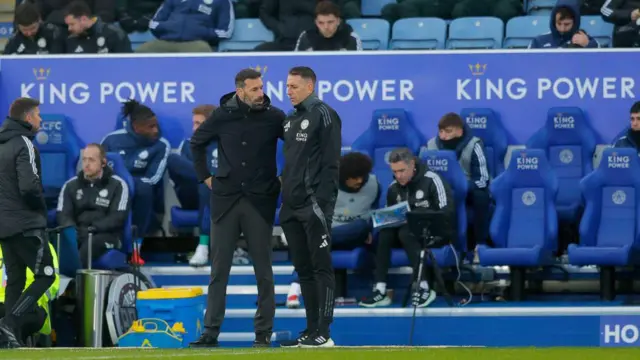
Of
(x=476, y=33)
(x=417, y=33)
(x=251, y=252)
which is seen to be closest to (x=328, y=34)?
(x=417, y=33)

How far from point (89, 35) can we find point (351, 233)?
3959mm

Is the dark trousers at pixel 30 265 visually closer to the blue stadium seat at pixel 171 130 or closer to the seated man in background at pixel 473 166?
the blue stadium seat at pixel 171 130

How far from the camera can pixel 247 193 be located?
10391 millimetres

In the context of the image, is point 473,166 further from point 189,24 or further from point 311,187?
point 311,187

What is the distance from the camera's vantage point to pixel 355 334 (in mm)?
Result: 12867

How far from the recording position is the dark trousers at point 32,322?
452 inches

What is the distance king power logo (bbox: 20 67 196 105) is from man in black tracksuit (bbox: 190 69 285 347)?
15.2 ft

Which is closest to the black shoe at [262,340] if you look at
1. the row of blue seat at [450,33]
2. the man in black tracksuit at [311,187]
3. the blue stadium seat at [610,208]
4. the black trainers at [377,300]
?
the man in black tracksuit at [311,187]

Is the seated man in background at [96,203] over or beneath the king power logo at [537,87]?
beneath

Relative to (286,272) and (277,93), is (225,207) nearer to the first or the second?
(286,272)

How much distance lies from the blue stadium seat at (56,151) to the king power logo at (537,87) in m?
3.79

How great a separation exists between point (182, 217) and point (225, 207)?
3939mm

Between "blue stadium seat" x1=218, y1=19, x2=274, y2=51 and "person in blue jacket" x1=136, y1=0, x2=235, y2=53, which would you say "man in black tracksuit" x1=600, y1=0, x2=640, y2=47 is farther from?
"person in blue jacket" x1=136, y1=0, x2=235, y2=53

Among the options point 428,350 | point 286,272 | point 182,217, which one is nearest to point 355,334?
point 286,272
